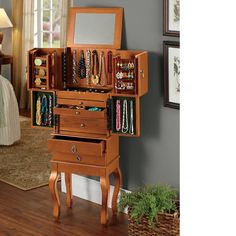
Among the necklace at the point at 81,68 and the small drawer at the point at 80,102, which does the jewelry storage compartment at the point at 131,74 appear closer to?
the small drawer at the point at 80,102

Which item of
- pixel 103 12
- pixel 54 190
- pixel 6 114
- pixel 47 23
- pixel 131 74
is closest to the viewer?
pixel 131 74

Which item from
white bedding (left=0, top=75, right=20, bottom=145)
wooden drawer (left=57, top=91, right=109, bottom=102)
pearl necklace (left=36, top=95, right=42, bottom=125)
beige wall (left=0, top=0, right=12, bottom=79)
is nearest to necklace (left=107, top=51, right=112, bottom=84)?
wooden drawer (left=57, top=91, right=109, bottom=102)

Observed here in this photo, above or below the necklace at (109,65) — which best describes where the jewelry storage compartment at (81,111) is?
below

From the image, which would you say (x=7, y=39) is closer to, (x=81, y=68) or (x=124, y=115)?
(x=81, y=68)

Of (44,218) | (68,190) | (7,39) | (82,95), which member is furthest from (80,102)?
(7,39)

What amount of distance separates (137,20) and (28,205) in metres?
1.48

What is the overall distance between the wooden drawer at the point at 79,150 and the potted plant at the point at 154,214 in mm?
399

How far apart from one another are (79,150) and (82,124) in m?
0.16

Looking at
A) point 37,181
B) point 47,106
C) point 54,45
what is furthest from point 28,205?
point 54,45

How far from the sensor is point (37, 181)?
434cm

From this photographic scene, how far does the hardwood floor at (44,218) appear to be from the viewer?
134 inches

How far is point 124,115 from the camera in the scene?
332cm

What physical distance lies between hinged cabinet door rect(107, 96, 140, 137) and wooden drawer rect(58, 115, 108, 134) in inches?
2.2

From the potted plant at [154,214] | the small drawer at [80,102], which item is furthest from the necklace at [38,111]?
the potted plant at [154,214]
